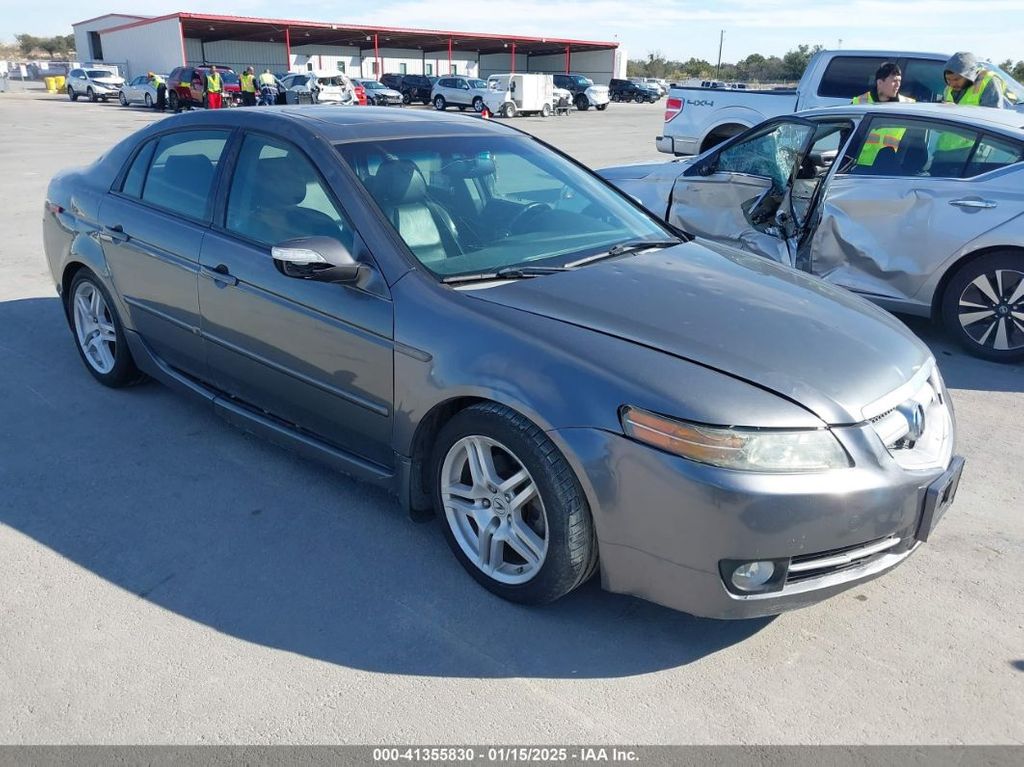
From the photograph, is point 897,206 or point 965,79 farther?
point 965,79

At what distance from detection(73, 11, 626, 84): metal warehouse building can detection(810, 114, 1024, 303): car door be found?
48.1 meters

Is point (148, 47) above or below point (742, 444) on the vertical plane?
below

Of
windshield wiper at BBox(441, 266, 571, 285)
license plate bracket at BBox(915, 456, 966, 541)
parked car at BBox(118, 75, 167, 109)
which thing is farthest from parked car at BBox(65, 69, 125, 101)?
license plate bracket at BBox(915, 456, 966, 541)

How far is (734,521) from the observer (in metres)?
2.43

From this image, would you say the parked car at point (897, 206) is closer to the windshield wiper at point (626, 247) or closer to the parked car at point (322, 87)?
the windshield wiper at point (626, 247)

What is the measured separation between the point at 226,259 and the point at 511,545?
1822mm

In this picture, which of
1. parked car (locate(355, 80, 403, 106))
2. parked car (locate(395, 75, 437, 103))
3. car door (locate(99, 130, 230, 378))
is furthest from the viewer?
parked car (locate(395, 75, 437, 103))

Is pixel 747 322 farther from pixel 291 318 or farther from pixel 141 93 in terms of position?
pixel 141 93

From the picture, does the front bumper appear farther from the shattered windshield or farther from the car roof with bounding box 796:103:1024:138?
the shattered windshield

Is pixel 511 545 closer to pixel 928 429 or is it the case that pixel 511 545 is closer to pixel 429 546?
pixel 429 546

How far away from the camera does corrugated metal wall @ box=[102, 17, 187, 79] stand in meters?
47.7

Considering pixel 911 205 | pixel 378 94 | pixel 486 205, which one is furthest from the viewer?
pixel 378 94

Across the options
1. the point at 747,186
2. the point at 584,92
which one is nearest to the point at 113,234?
the point at 747,186

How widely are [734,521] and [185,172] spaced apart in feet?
10.4
